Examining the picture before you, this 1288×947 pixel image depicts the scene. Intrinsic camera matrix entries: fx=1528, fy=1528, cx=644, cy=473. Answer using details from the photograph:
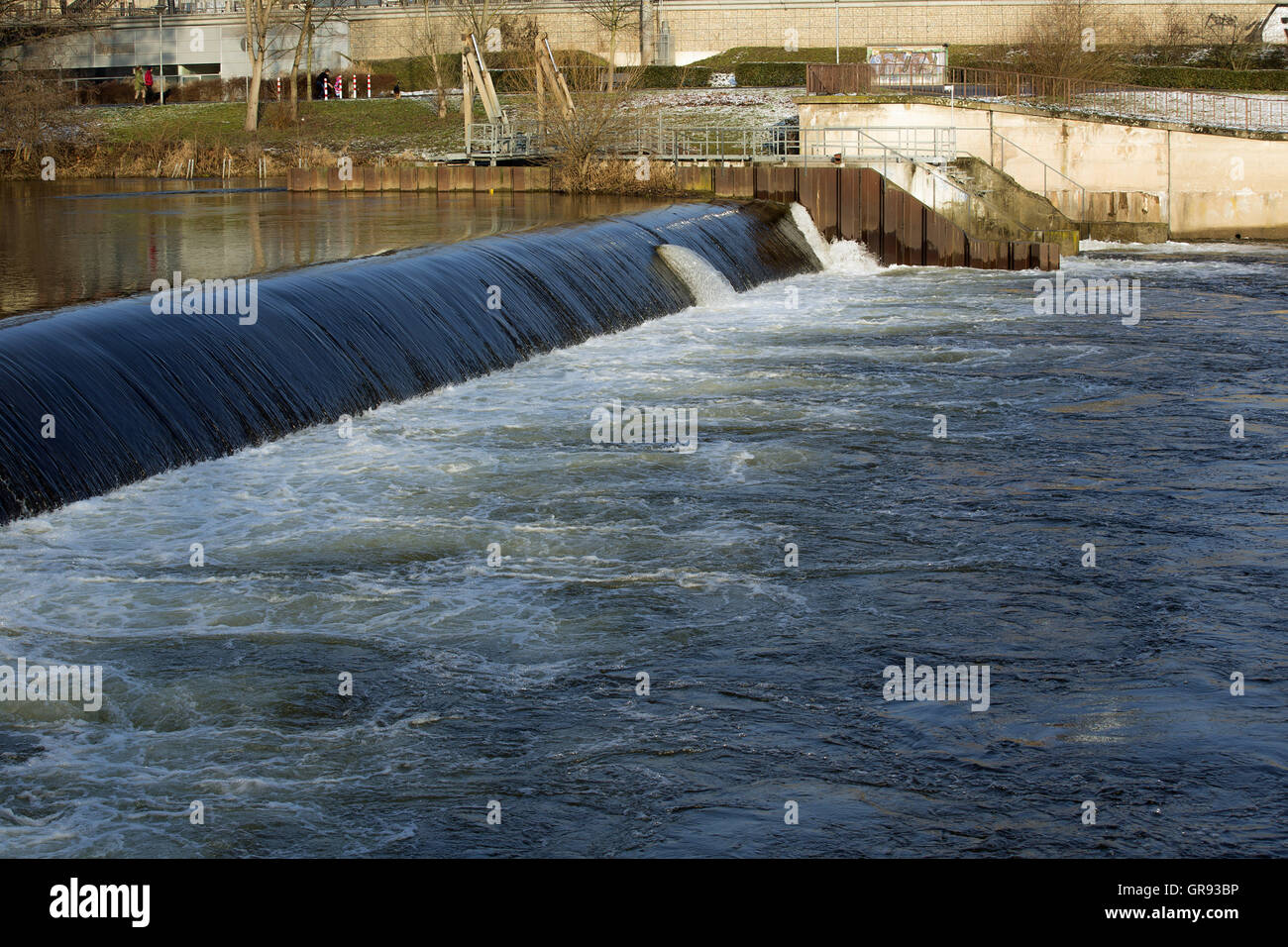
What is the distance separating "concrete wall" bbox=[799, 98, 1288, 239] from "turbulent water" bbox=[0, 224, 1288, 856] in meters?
19.8

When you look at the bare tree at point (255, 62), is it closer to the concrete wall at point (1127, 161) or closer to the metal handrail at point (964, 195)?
the concrete wall at point (1127, 161)

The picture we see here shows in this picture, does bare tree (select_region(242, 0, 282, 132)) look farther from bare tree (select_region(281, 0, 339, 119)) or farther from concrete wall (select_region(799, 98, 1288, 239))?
concrete wall (select_region(799, 98, 1288, 239))

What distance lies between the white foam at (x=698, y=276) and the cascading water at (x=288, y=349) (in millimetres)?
243

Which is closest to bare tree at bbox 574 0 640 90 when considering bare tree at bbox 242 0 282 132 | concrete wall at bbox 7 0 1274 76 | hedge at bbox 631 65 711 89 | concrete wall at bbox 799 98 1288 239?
concrete wall at bbox 7 0 1274 76

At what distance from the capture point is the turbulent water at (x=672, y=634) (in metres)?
7.03

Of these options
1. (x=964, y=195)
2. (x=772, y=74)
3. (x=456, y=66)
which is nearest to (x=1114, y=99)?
(x=964, y=195)

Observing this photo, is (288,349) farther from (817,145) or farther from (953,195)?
(817,145)

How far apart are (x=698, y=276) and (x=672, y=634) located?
15.0 meters

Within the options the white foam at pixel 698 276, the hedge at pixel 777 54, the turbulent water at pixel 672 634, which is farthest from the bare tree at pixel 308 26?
the turbulent water at pixel 672 634

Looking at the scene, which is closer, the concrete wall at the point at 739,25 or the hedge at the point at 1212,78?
the hedge at the point at 1212,78

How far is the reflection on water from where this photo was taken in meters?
19.0

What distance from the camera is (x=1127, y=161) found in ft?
113

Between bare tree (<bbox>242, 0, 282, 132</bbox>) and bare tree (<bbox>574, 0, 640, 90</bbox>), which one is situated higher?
bare tree (<bbox>574, 0, 640, 90</bbox>)

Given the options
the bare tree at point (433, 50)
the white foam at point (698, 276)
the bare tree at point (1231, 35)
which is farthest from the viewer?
the bare tree at point (1231, 35)
